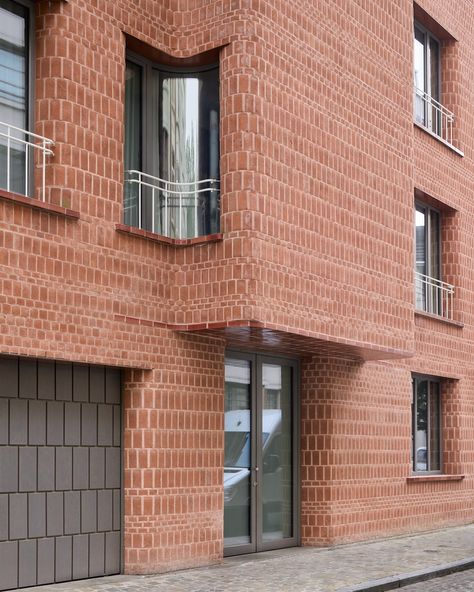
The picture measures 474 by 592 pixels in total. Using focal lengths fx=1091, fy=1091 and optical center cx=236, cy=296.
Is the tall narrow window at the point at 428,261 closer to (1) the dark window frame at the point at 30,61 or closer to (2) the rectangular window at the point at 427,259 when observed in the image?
(2) the rectangular window at the point at 427,259

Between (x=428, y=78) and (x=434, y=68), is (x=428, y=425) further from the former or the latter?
(x=434, y=68)

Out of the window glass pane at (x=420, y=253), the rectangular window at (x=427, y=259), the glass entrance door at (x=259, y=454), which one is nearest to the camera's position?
the glass entrance door at (x=259, y=454)

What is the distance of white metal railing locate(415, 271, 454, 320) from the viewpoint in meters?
18.8

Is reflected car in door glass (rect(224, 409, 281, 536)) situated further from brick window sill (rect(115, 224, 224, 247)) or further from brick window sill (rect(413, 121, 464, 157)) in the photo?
brick window sill (rect(413, 121, 464, 157))

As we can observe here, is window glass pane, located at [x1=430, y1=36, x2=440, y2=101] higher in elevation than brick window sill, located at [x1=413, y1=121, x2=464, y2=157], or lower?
higher

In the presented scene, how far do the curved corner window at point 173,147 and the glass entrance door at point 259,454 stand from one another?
2.20m

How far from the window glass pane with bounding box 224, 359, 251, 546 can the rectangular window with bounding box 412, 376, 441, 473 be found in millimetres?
5083

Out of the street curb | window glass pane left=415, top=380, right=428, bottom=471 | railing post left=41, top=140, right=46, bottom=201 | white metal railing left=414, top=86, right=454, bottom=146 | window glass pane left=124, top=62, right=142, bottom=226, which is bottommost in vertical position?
the street curb

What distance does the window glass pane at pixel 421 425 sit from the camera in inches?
731

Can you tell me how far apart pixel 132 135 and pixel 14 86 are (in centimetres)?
186

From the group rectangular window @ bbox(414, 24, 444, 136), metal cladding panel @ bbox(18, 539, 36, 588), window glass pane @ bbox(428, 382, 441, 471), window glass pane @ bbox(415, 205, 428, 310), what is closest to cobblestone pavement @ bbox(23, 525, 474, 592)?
metal cladding panel @ bbox(18, 539, 36, 588)

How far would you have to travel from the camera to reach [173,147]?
507 inches

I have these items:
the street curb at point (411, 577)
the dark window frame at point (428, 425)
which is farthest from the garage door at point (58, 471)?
the dark window frame at point (428, 425)

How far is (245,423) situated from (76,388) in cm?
345
